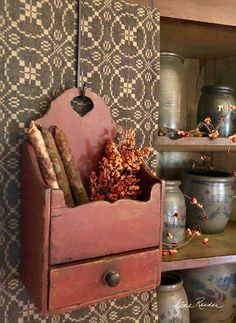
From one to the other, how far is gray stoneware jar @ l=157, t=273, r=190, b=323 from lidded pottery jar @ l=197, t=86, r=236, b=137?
49 centimetres

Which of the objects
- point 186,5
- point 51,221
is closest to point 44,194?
point 51,221

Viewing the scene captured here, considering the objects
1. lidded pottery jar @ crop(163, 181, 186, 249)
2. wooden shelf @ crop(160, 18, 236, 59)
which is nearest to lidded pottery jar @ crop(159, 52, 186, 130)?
wooden shelf @ crop(160, 18, 236, 59)

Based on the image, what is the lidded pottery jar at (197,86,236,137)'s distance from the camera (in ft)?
3.38

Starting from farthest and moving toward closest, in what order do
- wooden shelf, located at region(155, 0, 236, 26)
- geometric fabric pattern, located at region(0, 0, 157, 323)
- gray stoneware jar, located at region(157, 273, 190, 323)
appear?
gray stoneware jar, located at region(157, 273, 190, 323) < wooden shelf, located at region(155, 0, 236, 26) < geometric fabric pattern, located at region(0, 0, 157, 323)

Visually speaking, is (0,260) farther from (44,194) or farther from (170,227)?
(170,227)

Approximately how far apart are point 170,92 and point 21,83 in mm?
444

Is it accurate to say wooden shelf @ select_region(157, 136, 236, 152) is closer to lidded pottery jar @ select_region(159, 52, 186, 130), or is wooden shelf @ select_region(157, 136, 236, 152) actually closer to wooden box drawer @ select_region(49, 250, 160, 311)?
lidded pottery jar @ select_region(159, 52, 186, 130)

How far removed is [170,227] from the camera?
965mm

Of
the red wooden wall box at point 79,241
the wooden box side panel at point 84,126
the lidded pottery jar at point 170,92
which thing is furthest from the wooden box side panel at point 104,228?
the lidded pottery jar at point 170,92

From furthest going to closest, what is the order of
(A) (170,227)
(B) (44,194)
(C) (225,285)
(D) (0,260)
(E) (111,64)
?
(C) (225,285), (A) (170,227), (E) (111,64), (D) (0,260), (B) (44,194)

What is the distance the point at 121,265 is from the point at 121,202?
0.13 meters

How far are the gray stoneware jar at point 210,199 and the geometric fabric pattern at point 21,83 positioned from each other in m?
0.51

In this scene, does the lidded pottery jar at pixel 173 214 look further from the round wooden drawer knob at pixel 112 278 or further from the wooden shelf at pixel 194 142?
the round wooden drawer knob at pixel 112 278

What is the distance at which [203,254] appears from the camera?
3.13 feet
